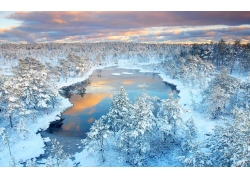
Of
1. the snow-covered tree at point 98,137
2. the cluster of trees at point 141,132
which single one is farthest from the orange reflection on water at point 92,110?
the snow-covered tree at point 98,137

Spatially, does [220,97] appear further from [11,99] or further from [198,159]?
[11,99]

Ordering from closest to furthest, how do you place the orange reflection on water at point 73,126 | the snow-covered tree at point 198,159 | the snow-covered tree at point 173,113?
1. the snow-covered tree at point 198,159
2. the snow-covered tree at point 173,113
3. the orange reflection on water at point 73,126

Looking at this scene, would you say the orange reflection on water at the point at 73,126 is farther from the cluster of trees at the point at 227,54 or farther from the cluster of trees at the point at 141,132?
the cluster of trees at the point at 227,54

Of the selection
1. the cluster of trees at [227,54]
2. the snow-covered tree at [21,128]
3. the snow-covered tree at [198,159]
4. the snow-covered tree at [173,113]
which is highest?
the cluster of trees at [227,54]

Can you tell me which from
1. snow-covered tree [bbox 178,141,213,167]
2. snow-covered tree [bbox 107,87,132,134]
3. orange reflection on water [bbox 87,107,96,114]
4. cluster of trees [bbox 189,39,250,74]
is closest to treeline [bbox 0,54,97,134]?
orange reflection on water [bbox 87,107,96,114]

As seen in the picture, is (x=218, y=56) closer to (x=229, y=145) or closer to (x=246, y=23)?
(x=246, y=23)

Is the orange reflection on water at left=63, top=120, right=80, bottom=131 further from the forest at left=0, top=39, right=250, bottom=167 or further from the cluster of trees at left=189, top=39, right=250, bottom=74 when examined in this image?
the cluster of trees at left=189, top=39, right=250, bottom=74

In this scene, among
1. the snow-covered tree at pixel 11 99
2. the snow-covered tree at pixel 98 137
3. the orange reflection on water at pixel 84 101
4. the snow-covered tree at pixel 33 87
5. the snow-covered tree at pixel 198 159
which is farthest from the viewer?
the orange reflection on water at pixel 84 101

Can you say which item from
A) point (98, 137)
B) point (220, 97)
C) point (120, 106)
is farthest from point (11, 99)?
point (220, 97)
